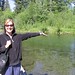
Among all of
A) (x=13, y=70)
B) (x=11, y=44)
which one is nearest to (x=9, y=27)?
(x=11, y=44)

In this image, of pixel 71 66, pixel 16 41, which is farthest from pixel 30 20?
pixel 16 41

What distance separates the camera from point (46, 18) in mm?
54375

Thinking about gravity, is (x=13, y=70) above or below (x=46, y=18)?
above

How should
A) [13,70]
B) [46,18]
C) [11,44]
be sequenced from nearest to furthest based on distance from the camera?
1. [11,44]
2. [13,70]
3. [46,18]

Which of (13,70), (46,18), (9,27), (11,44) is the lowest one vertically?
(46,18)

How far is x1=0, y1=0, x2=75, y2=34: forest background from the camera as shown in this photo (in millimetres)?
46062

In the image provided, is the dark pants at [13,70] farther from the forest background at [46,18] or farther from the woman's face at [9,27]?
the forest background at [46,18]

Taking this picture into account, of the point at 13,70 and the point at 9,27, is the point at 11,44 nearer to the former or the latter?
the point at 9,27

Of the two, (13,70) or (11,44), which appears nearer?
(11,44)

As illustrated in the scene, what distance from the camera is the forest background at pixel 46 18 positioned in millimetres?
46062

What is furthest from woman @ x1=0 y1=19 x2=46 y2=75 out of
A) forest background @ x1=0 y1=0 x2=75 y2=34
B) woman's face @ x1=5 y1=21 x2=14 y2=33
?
forest background @ x1=0 y1=0 x2=75 y2=34

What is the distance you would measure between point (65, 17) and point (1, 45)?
47460 millimetres

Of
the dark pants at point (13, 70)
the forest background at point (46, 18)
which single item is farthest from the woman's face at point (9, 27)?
the forest background at point (46, 18)

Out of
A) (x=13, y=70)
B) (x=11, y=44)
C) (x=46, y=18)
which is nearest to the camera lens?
(x=11, y=44)
